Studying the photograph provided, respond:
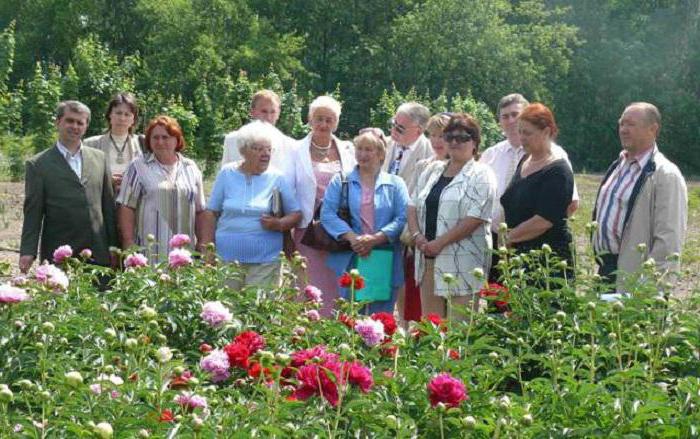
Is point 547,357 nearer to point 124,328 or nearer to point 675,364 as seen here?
point 675,364

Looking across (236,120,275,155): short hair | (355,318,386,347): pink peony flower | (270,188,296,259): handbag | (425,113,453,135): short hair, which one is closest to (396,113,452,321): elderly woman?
(425,113,453,135): short hair

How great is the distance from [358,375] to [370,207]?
3911 millimetres

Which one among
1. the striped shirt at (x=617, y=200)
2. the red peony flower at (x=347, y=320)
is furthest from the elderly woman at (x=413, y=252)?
the red peony flower at (x=347, y=320)

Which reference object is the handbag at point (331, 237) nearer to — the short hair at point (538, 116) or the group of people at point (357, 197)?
the group of people at point (357, 197)

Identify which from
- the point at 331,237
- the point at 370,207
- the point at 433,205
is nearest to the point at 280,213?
the point at 331,237

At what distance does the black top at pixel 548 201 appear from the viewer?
19.4 ft

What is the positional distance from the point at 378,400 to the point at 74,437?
809 mm

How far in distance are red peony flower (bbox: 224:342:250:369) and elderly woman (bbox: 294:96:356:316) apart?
3.41 metres

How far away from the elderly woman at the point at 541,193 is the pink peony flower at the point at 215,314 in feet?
7.46

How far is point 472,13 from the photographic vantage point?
42625mm

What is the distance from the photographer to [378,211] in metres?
6.68

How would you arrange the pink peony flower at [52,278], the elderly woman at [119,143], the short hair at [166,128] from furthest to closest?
the elderly woman at [119,143] → the short hair at [166,128] → the pink peony flower at [52,278]

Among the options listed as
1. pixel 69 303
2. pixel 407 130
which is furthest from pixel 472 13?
pixel 69 303

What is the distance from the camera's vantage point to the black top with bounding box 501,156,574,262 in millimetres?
5910
